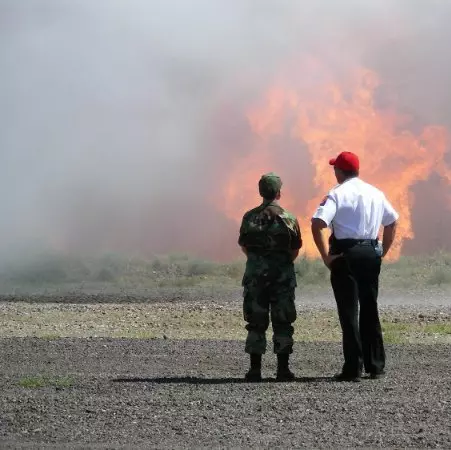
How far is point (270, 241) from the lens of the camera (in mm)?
12289

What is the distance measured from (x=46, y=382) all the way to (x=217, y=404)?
2.43 meters

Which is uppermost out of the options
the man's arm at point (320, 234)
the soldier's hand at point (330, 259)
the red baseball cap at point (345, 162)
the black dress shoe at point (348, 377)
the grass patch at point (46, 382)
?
the red baseball cap at point (345, 162)

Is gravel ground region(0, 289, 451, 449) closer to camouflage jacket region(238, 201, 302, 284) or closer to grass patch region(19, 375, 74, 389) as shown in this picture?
grass patch region(19, 375, 74, 389)

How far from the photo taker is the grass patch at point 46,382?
12086 mm

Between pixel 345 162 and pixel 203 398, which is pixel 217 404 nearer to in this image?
pixel 203 398

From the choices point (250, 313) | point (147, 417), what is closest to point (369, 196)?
point (250, 313)

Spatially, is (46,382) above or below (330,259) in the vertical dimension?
below

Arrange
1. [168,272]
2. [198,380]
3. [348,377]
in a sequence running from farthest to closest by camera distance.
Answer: [168,272], [198,380], [348,377]

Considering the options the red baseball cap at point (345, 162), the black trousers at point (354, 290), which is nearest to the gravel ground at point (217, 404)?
the black trousers at point (354, 290)

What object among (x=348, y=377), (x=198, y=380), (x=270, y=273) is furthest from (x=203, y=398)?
(x=270, y=273)

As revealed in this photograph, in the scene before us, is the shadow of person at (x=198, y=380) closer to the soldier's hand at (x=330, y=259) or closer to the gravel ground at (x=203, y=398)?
the gravel ground at (x=203, y=398)

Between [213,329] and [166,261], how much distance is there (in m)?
27.3

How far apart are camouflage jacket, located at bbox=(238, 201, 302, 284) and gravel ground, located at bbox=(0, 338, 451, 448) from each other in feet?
3.47

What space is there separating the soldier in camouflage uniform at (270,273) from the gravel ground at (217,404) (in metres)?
→ 0.35
